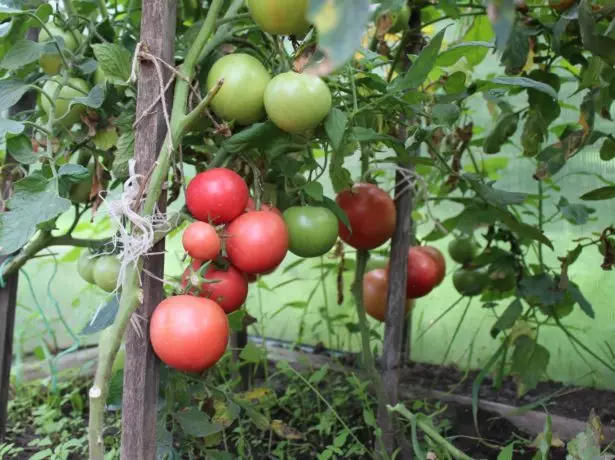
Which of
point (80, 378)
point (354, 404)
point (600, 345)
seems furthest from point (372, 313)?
point (80, 378)

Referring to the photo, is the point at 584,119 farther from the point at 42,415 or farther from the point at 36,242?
the point at 42,415

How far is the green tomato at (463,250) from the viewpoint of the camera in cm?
147

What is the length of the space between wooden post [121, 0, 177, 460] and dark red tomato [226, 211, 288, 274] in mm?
83

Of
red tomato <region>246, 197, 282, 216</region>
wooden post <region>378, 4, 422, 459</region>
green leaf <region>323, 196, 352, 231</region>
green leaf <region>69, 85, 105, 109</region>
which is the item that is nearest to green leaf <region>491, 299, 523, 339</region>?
wooden post <region>378, 4, 422, 459</region>

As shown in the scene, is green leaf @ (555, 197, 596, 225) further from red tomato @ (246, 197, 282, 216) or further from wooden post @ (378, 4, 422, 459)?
red tomato @ (246, 197, 282, 216)

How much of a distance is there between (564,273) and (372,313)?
1.24 ft

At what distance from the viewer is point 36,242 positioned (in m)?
1.09

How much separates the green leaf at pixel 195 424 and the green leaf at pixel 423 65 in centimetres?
49

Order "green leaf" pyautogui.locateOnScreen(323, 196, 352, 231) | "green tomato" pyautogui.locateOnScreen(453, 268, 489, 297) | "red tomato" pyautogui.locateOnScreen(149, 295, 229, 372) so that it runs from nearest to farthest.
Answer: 1. "red tomato" pyautogui.locateOnScreen(149, 295, 229, 372)
2. "green leaf" pyautogui.locateOnScreen(323, 196, 352, 231)
3. "green tomato" pyautogui.locateOnScreen(453, 268, 489, 297)

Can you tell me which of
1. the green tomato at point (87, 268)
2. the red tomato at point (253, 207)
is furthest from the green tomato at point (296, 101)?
the green tomato at point (87, 268)

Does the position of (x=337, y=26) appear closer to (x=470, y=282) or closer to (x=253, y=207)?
(x=253, y=207)

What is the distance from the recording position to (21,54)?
83 cm

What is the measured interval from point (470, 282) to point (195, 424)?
79cm

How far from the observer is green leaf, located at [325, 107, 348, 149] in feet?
2.30
